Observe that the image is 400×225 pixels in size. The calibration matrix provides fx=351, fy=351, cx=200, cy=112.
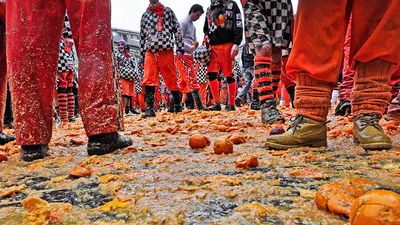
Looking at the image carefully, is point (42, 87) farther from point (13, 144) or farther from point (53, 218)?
point (53, 218)

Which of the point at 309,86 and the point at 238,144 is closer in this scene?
the point at 309,86

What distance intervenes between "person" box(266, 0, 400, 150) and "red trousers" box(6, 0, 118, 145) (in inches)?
34.1

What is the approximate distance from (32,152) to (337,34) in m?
1.58

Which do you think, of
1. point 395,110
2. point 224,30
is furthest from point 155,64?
point 395,110

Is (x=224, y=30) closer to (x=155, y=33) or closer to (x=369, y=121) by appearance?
(x=155, y=33)

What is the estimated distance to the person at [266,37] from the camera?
3.09 meters

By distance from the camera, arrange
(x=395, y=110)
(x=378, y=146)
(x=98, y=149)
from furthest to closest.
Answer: (x=395, y=110) → (x=98, y=149) → (x=378, y=146)

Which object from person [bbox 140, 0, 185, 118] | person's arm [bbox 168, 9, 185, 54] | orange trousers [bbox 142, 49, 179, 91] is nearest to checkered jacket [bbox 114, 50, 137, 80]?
person's arm [bbox 168, 9, 185, 54]

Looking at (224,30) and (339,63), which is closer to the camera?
(339,63)

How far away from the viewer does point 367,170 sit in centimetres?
113

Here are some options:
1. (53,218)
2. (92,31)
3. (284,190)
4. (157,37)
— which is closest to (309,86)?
(284,190)

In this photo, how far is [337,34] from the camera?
5.27ft

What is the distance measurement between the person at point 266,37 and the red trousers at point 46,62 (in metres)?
1.65

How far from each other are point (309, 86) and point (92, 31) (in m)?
1.08
